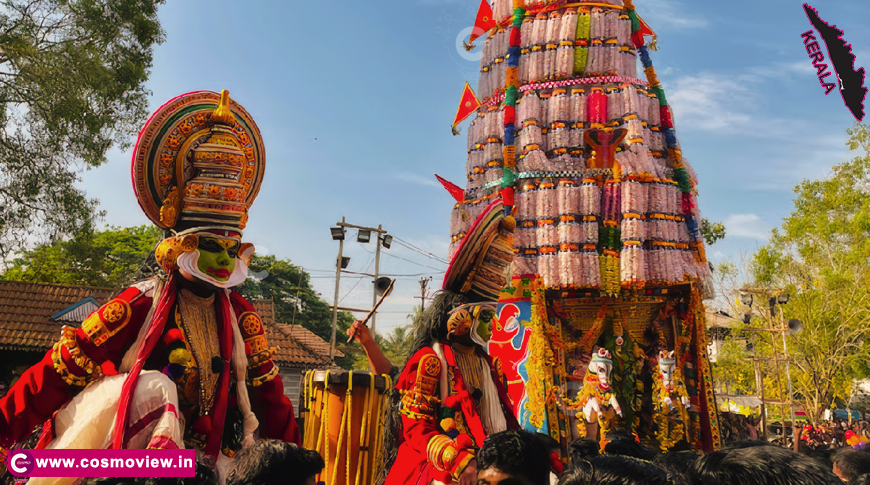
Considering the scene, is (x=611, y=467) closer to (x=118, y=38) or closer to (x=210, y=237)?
(x=210, y=237)

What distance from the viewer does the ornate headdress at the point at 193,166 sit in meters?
3.47

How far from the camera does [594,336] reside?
1020cm

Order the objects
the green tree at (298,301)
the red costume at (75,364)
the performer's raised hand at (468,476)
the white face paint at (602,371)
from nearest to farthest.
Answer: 1. the red costume at (75,364)
2. the performer's raised hand at (468,476)
3. the white face paint at (602,371)
4. the green tree at (298,301)

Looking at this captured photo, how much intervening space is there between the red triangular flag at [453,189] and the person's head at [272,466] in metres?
9.99

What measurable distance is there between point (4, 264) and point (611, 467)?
1359 centimetres

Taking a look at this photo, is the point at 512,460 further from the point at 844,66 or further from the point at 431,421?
the point at 844,66

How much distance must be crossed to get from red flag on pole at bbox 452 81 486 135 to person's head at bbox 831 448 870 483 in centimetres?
938

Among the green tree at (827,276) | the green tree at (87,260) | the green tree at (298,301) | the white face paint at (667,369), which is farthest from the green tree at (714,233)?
the green tree at (298,301)

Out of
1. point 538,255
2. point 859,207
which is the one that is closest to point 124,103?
point 538,255

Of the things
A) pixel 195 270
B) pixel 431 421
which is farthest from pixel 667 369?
pixel 195 270

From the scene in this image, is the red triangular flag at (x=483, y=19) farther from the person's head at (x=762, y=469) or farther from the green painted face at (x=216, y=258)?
the person's head at (x=762, y=469)

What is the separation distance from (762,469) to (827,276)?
23.4 meters

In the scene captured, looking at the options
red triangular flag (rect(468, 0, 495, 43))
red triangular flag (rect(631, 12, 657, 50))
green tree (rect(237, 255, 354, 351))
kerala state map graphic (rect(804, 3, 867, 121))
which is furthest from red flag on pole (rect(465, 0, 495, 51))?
green tree (rect(237, 255, 354, 351))

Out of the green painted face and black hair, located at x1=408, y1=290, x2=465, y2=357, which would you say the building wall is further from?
the green painted face
